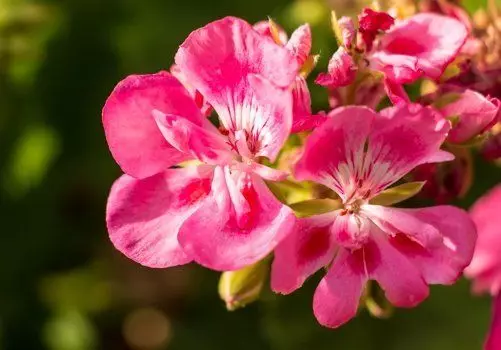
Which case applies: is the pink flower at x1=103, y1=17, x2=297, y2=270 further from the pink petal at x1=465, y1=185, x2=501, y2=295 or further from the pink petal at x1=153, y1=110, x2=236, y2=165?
the pink petal at x1=465, y1=185, x2=501, y2=295

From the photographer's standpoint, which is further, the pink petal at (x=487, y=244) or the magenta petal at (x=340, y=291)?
the pink petal at (x=487, y=244)

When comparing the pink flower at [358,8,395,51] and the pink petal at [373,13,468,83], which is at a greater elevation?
the pink flower at [358,8,395,51]

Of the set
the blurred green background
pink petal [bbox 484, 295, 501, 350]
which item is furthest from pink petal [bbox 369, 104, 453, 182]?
the blurred green background

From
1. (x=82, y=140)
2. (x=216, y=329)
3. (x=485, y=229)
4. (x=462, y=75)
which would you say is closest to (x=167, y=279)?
(x=216, y=329)

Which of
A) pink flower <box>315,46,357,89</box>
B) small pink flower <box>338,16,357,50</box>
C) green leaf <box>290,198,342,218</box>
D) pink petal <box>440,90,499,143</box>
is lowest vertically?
green leaf <box>290,198,342,218</box>

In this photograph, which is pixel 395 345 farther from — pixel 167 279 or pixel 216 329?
pixel 167 279

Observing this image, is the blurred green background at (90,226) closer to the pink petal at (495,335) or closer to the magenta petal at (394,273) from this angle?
the pink petal at (495,335)

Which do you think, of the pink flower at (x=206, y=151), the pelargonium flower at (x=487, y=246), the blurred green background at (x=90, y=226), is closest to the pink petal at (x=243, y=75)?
the pink flower at (x=206, y=151)
